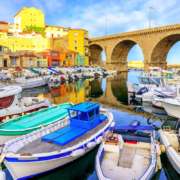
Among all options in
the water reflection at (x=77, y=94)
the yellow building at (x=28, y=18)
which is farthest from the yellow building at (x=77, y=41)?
the water reflection at (x=77, y=94)

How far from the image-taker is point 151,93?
23594 mm

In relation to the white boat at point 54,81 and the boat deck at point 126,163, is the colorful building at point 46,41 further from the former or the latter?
the boat deck at point 126,163

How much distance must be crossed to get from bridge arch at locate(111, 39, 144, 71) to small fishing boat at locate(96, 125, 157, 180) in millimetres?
56303

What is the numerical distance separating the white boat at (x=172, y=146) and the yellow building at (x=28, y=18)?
82482 mm

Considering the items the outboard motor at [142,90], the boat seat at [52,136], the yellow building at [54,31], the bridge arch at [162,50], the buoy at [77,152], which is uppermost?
the yellow building at [54,31]

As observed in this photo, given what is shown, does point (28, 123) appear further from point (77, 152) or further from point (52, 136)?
point (77, 152)

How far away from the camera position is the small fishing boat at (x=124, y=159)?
8008mm

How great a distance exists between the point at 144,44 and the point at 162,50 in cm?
462

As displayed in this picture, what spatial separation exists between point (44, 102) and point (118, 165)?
10035 millimetres

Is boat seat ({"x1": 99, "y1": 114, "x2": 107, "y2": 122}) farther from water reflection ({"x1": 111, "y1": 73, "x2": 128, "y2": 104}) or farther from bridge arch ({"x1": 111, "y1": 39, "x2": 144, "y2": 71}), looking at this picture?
bridge arch ({"x1": 111, "y1": 39, "x2": 144, "y2": 71})

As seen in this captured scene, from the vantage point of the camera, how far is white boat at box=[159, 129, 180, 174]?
907 centimetres

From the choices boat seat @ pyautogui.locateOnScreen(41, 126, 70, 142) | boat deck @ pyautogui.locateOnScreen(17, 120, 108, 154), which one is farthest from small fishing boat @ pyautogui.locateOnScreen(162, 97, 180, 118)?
boat seat @ pyautogui.locateOnScreen(41, 126, 70, 142)

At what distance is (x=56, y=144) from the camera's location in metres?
9.53

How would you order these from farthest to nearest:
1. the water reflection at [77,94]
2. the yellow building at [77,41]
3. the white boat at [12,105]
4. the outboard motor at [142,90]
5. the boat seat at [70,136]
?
the yellow building at [77,41]
the water reflection at [77,94]
the outboard motor at [142,90]
the white boat at [12,105]
the boat seat at [70,136]
